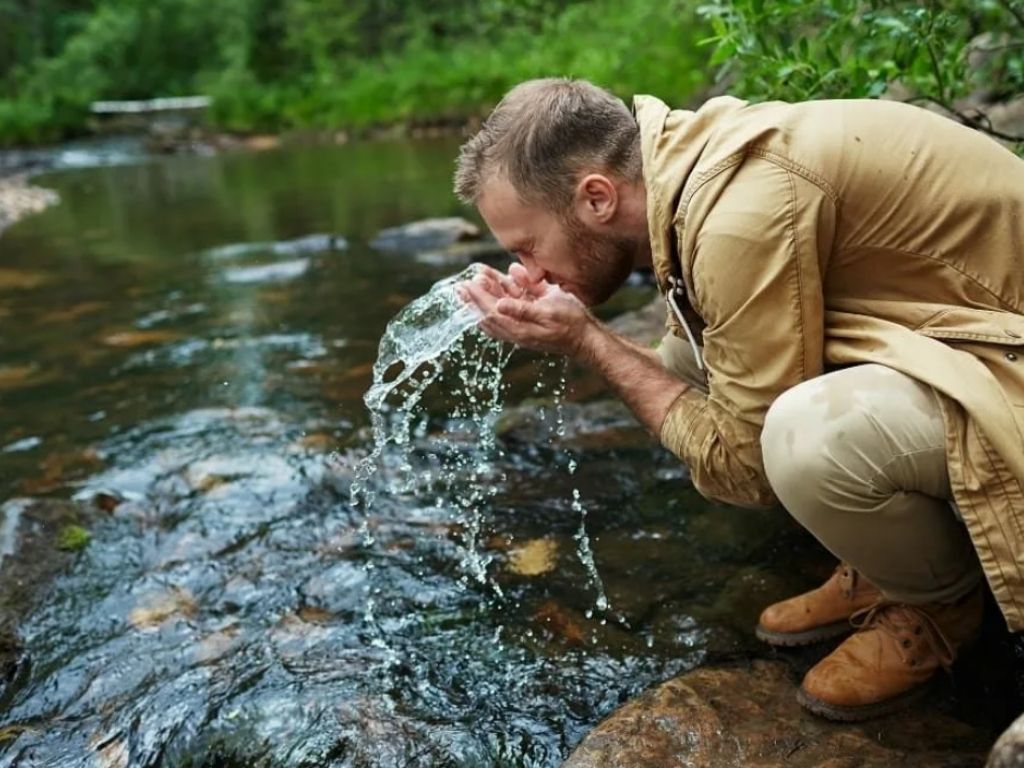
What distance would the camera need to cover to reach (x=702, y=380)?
2.89 metres

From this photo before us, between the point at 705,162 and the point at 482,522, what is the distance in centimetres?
177

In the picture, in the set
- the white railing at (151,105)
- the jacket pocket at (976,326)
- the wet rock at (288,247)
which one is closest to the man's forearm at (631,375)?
the jacket pocket at (976,326)

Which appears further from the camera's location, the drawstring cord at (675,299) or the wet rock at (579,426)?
the wet rock at (579,426)

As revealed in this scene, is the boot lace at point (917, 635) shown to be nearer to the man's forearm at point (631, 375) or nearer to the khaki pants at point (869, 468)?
the khaki pants at point (869, 468)

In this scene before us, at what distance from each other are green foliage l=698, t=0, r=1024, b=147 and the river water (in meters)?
1.41

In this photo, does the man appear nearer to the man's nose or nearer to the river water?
the man's nose

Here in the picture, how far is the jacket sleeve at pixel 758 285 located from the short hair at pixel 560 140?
0.35 m

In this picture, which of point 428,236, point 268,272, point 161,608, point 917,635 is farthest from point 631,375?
point 428,236

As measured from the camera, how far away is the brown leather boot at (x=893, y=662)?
2.29 meters

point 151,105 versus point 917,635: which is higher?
point 917,635

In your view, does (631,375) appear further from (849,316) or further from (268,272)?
(268,272)

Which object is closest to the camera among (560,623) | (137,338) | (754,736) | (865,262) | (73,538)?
(865,262)

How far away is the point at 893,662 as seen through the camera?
7.57 feet

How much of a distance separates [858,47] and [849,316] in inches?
73.5
